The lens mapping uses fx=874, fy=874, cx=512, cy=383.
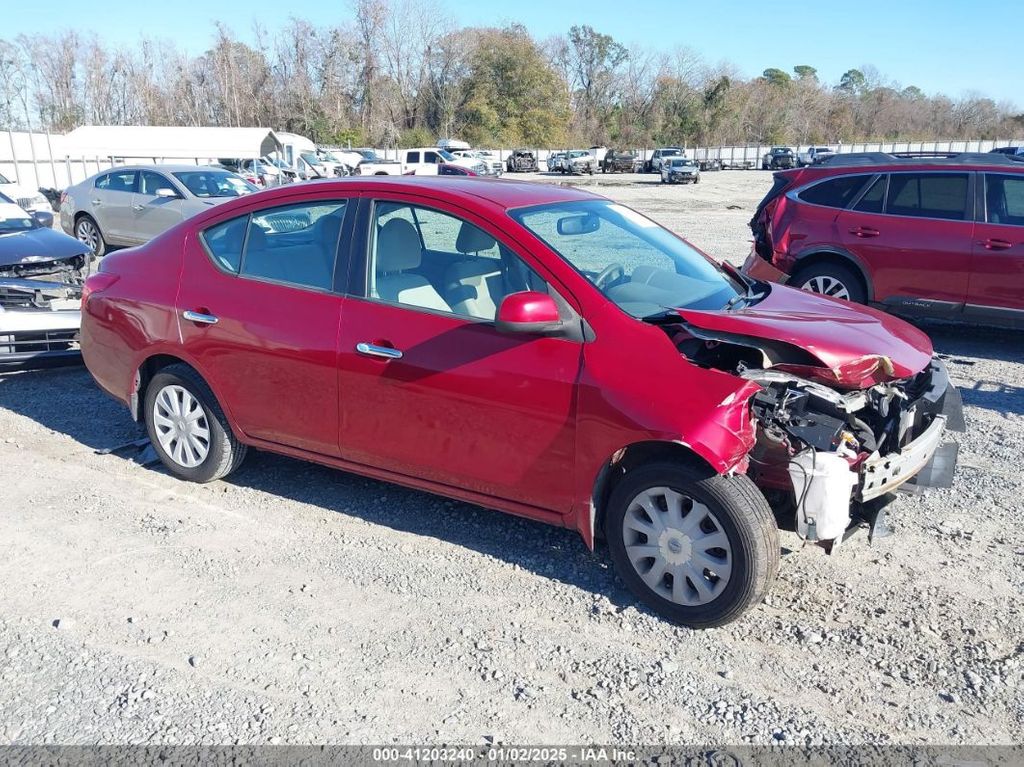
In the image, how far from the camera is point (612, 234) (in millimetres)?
4566

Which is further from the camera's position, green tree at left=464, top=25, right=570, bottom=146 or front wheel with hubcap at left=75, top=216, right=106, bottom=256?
green tree at left=464, top=25, right=570, bottom=146

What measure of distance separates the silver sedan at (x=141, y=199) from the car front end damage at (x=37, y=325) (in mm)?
7237

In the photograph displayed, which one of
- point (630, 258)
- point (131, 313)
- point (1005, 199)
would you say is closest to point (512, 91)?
point (1005, 199)

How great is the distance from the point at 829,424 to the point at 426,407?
1786mm

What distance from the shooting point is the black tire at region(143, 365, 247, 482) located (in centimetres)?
491

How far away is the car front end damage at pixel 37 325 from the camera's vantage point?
6566 millimetres

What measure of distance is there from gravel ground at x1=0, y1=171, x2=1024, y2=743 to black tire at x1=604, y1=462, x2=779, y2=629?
120 mm

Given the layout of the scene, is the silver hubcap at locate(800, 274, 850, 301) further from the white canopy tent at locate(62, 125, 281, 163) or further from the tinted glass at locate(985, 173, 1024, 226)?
the white canopy tent at locate(62, 125, 281, 163)

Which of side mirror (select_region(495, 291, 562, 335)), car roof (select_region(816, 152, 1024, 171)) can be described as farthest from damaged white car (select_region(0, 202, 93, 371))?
car roof (select_region(816, 152, 1024, 171))

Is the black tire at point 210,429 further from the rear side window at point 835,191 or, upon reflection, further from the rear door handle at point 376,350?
the rear side window at point 835,191

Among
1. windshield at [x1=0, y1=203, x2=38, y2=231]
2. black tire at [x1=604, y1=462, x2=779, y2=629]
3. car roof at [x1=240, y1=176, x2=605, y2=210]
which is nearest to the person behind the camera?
black tire at [x1=604, y1=462, x2=779, y2=629]

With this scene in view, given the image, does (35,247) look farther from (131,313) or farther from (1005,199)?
(1005,199)

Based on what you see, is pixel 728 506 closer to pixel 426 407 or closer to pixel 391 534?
pixel 426 407

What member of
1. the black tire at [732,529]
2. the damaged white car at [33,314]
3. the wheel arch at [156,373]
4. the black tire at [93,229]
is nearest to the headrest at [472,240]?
the black tire at [732,529]
